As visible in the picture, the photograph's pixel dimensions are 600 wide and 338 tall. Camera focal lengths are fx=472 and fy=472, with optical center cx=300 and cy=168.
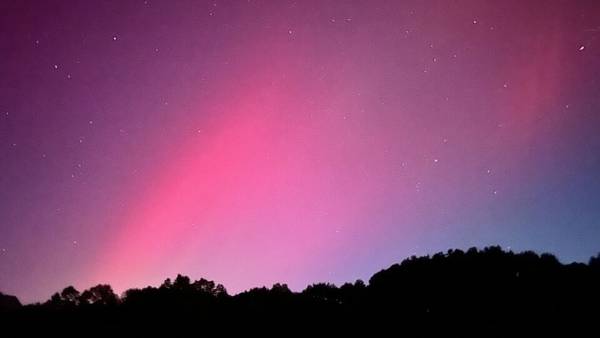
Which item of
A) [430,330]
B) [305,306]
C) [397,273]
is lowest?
[430,330]

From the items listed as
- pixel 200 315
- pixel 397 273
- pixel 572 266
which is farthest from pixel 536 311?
pixel 200 315

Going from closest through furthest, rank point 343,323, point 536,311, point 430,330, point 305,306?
point 536,311
point 430,330
point 343,323
point 305,306

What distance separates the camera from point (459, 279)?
34.2 metres

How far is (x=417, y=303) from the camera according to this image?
35156mm

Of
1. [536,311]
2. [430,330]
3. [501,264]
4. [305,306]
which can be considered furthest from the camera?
[305,306]

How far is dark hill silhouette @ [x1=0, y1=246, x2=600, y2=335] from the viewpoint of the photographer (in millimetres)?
29781

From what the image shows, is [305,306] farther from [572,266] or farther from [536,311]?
[572,266]

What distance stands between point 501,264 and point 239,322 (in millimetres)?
20027

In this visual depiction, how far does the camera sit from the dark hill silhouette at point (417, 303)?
2978 centimetres

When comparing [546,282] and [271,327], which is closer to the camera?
[546,282]

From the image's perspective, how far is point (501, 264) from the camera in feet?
111

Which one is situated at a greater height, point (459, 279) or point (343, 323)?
point (459, 279)

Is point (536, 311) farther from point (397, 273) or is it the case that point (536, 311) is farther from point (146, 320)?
point (146, 320)

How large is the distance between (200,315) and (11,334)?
12930 mm
